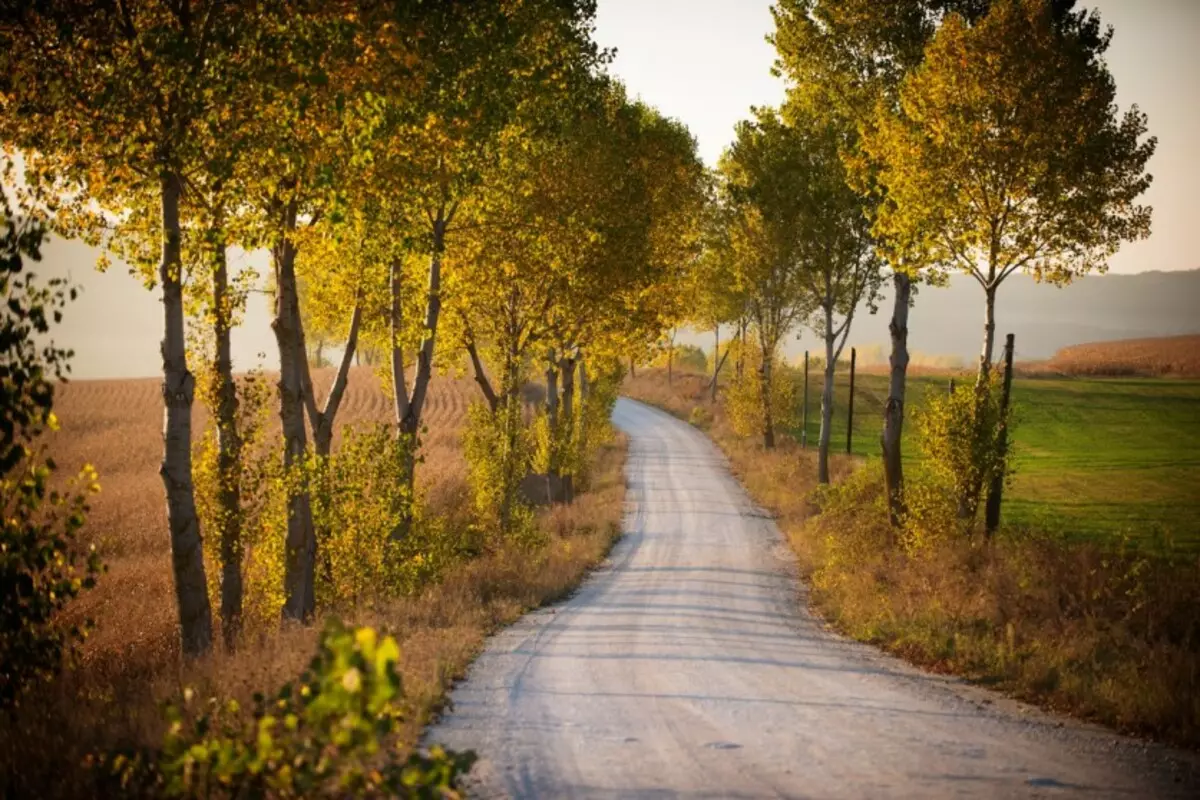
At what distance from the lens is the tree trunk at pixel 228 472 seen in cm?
1324

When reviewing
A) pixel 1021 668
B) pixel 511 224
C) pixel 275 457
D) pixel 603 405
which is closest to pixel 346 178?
pixel 275 457

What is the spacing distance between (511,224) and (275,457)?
9.64 m

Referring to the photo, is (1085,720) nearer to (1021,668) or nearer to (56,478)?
(1021,668)

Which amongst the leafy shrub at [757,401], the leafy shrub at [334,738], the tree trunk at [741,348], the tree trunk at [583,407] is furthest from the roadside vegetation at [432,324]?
the tree trunk at [741,348]

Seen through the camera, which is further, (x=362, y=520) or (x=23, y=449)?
(x=362, y=520)

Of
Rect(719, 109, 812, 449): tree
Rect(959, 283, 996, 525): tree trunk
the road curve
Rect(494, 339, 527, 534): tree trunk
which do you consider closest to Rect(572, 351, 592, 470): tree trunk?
Rect(719, 109, 812, 449): tree

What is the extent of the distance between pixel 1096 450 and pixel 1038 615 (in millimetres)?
35404

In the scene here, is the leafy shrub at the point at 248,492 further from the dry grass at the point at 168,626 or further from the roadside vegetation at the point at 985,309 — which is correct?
the roadside vegetation at the point at 985,309

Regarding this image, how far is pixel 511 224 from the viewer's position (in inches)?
826

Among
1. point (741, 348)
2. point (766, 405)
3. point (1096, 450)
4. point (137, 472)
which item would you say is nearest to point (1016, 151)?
point (766, 405)

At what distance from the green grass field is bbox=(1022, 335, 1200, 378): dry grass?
500cm

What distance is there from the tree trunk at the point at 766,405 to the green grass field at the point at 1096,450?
5664 millimetres

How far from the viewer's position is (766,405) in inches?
1742

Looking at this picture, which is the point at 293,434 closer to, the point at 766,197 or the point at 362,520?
the point at 362,520
